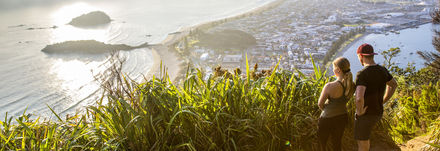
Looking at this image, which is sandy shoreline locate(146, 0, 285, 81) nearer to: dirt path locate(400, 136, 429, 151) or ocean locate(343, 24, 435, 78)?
ocean locate(343, 24, 435, 78)

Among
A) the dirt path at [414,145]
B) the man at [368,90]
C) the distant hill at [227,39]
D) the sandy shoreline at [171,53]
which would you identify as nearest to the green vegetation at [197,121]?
the dirt path at [414,145]

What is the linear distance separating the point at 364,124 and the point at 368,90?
0.44m

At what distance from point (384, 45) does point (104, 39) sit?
154ft

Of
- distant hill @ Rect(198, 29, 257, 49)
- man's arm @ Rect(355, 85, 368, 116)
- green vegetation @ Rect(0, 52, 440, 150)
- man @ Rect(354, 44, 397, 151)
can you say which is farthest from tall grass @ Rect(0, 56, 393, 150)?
distant hill @ Rect(198, 29, 257, 49)

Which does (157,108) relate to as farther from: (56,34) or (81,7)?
(81,7)

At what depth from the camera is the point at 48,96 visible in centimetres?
3064

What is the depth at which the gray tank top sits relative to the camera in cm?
335

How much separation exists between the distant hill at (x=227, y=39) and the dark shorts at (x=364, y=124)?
47551mm

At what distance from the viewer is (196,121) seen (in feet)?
12.0

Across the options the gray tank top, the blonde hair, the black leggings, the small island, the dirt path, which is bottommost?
the dirt path

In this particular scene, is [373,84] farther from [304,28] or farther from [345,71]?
[304,28]

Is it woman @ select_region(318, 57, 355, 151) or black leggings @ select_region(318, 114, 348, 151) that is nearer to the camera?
woman @ select_region(318, 57, 355, 151)

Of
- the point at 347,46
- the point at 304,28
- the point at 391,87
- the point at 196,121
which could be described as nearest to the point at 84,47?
the point at 304,28

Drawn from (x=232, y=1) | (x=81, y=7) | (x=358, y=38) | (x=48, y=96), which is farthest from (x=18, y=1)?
(x=358, y=38)
